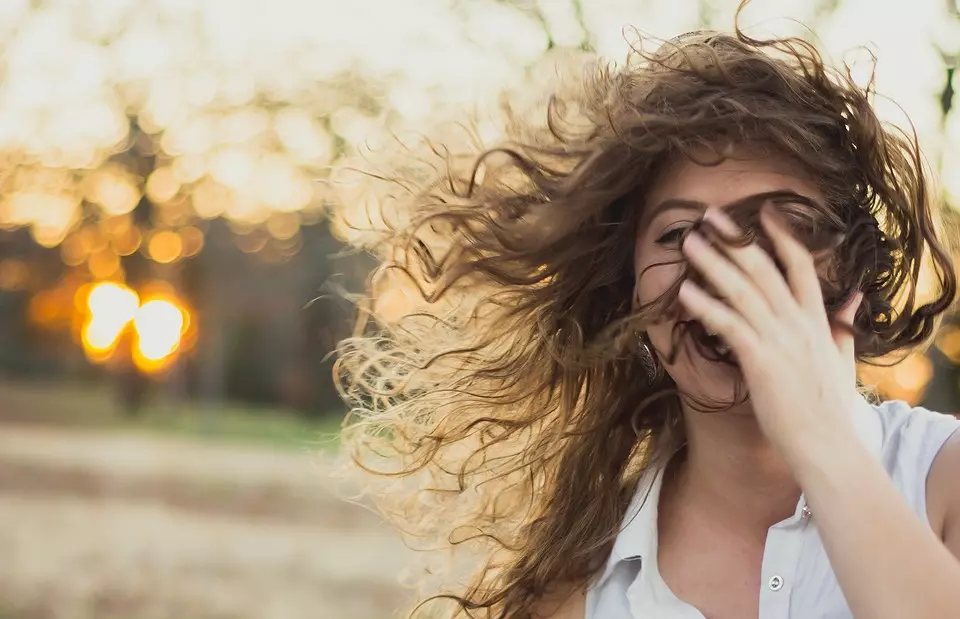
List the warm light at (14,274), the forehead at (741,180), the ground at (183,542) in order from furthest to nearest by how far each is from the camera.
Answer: the warm light at (14,274) < the ground at (183,542) < the forehead at (741,180)

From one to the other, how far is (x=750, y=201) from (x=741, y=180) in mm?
93

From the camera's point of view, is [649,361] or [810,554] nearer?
[810,554]

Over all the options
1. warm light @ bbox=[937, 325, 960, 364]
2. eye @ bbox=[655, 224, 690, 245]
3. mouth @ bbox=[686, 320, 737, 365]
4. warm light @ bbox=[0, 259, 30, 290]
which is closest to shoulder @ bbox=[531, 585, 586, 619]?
mouth @ bbox=[686, 320, 737, 365]

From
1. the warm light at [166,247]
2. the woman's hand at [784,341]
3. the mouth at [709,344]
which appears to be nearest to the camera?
the woman's hand at [784,341]

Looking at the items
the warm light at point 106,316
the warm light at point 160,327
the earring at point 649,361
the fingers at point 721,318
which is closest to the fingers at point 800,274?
the fingers at point 721,318

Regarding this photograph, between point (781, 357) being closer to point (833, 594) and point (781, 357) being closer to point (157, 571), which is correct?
point (833, 594)

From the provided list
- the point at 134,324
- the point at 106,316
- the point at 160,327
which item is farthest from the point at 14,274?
the point at 160,327

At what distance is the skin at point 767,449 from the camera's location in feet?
5.83

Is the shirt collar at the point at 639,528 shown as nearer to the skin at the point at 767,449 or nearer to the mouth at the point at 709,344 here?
the skin at the point at 767,449

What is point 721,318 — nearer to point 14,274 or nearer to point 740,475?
point 740,475

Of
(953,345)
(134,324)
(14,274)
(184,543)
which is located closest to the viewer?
(953,345)

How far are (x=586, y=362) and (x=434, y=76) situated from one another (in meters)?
7.57

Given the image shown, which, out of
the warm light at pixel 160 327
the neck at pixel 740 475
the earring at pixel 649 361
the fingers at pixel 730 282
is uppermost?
the warm light at pixel 160 327

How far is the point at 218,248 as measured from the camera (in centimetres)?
2973
